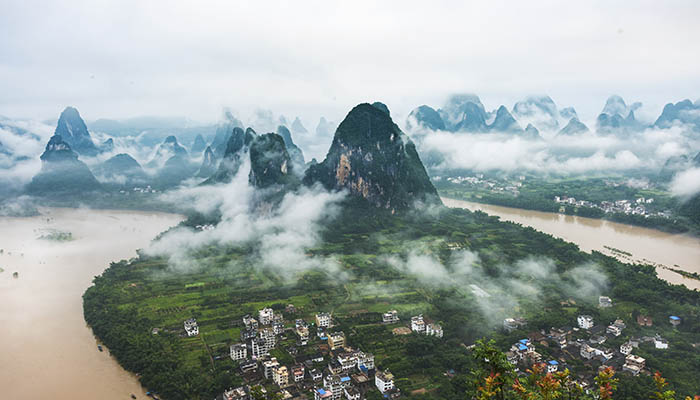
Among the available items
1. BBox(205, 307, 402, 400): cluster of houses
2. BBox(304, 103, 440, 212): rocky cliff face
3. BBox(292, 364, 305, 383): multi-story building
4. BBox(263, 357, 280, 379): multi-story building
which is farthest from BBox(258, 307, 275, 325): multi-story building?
BBox(304, 103, 440, 212): rocky cliff face

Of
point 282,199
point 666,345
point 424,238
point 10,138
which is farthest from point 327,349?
point 10,138

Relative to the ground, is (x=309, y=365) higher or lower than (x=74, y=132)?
lower

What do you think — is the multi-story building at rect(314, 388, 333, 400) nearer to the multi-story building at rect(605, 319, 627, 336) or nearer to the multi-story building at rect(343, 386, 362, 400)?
the multi-story building at rect(343, 386, 362, 400)

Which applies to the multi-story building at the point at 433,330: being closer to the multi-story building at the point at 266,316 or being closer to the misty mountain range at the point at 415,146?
the multi-story building at the point at 266,316

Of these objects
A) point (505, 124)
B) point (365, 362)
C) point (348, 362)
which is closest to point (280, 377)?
point (348, 362)

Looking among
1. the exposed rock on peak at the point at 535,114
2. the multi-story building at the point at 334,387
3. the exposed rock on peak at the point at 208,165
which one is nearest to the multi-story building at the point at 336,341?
the multi-story building at the point at 334,387

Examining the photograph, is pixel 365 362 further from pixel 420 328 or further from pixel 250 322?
pixel 250 322
